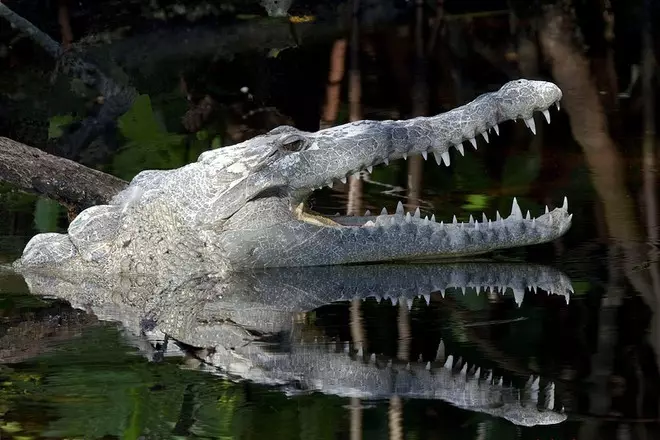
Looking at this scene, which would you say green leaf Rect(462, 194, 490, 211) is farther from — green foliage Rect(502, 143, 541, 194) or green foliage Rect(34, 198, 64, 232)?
green foliage Rect(34, 198, 64, 232)

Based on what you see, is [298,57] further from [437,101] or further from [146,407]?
[146,407]

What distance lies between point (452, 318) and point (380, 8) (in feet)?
47.4

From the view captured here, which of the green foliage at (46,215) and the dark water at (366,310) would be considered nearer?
the dark water at (366,310)

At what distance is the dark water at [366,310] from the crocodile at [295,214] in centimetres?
18

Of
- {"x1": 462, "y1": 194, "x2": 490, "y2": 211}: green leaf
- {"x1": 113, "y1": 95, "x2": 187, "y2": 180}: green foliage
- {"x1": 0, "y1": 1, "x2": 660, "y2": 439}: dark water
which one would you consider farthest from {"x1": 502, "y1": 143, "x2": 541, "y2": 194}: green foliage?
{"x1": 113, "y1": 95, "x2": 187, "y2": 180}: green foliage

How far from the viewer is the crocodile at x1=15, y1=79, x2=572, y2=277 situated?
875 centimetres

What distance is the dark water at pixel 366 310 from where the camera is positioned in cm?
602

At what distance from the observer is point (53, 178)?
969 cm

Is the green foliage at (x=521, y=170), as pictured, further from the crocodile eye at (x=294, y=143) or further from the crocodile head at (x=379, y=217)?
the crocodile eye at (x=294, y=143)

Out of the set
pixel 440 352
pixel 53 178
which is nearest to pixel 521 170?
pixel 53 178

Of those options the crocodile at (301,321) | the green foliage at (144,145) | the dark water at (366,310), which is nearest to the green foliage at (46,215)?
the dark water at (366,310)

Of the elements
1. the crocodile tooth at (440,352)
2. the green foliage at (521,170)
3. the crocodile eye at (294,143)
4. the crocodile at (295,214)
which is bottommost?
the crocodile tooth at (440,352)

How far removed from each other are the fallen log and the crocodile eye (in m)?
1.61

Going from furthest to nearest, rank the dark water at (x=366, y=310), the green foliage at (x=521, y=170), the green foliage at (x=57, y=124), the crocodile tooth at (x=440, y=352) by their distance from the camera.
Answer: the green foliage at (x=57, y=124)
the green foliage at (x=521, y=170)
the crocodile tooth at (x=440, y=352)
the dark water at (x=366, y=310)
